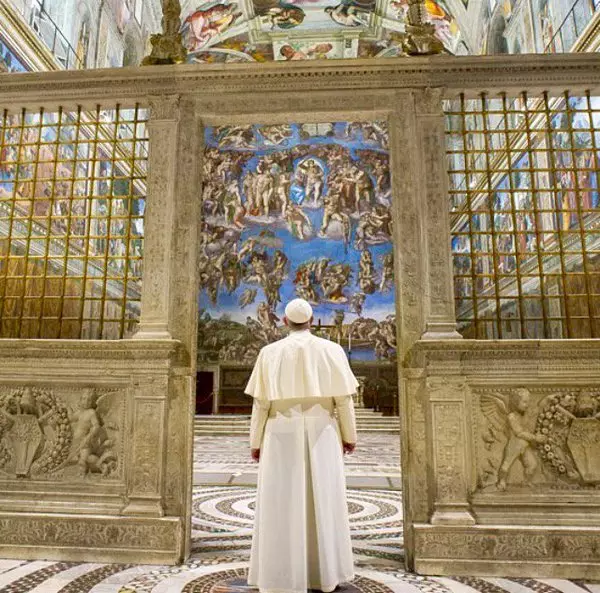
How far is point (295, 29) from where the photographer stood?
800 inches

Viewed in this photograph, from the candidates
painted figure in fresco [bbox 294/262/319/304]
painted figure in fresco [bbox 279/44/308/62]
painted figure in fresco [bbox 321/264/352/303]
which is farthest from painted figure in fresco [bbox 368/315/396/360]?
painted figure in fresco [bbox 279/44/308/62]

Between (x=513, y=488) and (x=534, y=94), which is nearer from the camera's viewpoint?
(x=513, y=488)

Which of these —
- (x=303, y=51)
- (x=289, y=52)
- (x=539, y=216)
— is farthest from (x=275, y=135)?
(x=539, y=216)

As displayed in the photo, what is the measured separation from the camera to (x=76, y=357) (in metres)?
4.50

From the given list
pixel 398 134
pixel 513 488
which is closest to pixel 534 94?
pixel 398 134

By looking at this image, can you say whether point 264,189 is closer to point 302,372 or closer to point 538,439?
point 538,439

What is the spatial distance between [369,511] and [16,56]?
1159 cm

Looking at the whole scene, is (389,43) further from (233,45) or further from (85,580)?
(85,580)

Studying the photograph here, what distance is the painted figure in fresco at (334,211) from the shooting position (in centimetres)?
2408

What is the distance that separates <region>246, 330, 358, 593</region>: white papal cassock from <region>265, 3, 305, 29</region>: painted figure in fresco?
1929cm

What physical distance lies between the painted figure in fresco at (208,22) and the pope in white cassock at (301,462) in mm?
19036

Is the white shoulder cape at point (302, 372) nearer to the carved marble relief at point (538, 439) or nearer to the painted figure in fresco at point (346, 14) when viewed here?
the carved marble relief at point (538, 439)

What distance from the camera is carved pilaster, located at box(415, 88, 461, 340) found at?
14.5 feet

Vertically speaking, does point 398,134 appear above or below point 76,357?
above
